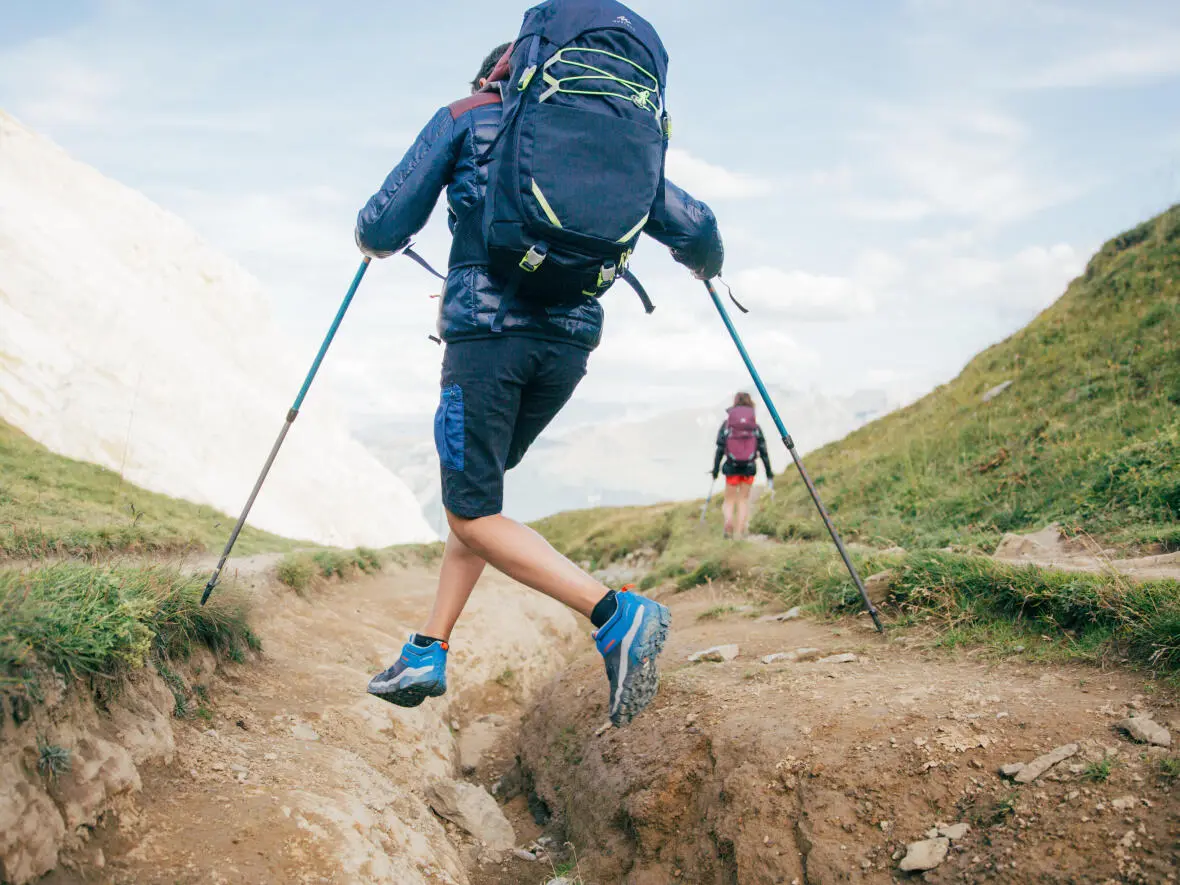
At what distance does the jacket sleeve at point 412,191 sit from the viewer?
3.53m

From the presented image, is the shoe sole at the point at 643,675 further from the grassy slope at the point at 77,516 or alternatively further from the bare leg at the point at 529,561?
the grassy slope at the point at 77,516

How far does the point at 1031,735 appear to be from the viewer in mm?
3436

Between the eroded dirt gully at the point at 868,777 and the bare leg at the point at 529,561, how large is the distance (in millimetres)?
1220

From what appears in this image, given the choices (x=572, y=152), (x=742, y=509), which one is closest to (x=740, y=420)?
(x=742, y=509)

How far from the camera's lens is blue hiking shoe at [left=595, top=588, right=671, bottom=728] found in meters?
3.48

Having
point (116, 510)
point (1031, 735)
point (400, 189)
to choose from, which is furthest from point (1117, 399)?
point (116, 510)

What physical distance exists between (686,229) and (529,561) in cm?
178

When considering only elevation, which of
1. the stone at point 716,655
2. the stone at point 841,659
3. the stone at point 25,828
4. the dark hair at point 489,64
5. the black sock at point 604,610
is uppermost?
the dark hair at point 489,64

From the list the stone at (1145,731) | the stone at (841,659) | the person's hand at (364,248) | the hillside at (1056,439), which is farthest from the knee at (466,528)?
the hillside at (1056,439)

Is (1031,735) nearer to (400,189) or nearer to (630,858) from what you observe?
(630,858)

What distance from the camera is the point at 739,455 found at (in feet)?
44.0

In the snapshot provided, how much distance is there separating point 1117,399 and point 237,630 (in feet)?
35.1

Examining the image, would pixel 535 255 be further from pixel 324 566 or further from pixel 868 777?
pixel 324 566

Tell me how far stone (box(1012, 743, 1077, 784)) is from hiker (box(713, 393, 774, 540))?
9.91m
